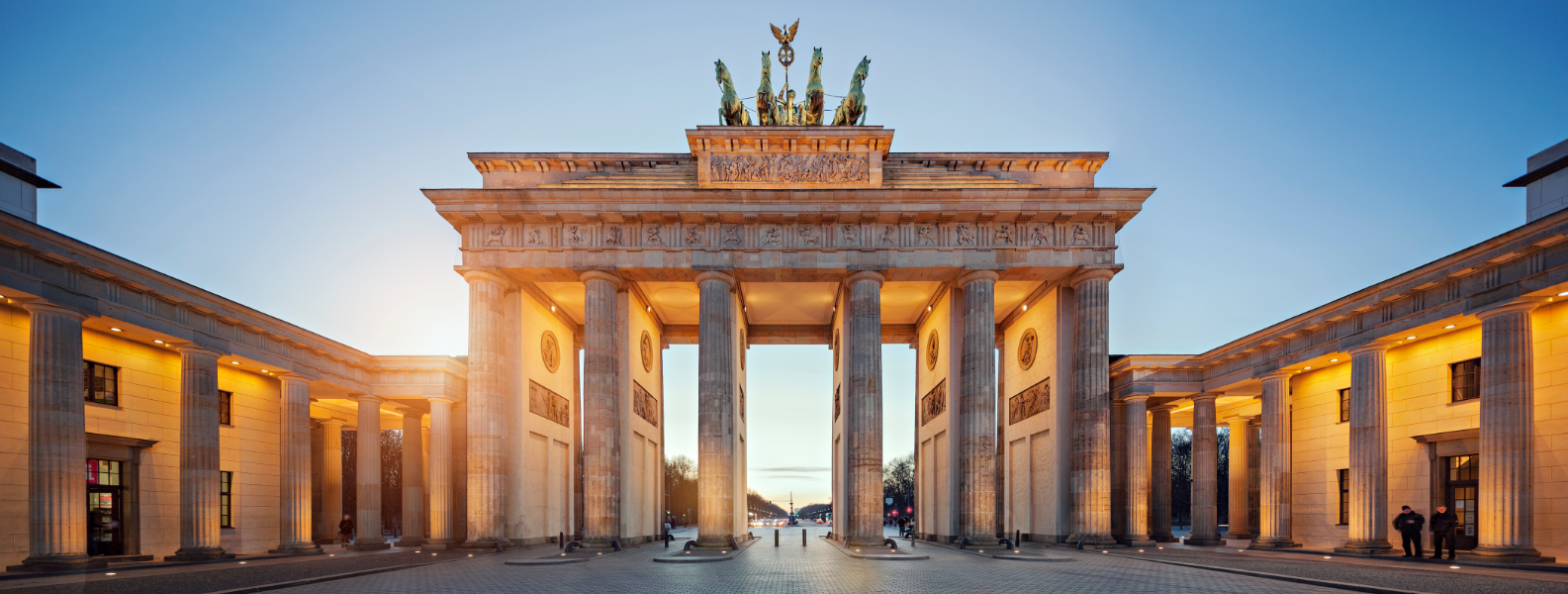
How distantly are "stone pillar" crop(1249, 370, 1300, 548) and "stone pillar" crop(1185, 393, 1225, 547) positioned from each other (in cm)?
269

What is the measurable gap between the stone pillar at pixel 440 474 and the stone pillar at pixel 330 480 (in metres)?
8.08

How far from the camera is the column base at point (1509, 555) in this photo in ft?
61.1

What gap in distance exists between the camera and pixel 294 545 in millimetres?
27047

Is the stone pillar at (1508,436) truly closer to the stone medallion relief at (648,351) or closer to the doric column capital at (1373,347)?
the doric column capital at (1373,347)

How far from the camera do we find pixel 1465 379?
22.5 meters

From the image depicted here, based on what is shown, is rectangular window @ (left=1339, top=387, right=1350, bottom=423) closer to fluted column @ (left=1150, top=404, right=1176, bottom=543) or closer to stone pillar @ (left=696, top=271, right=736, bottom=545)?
fluted column @ (left=1150, top=404, right=1176, bottom=543)

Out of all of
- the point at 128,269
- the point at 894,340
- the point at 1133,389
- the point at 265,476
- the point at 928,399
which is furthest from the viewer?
the point at 894,340

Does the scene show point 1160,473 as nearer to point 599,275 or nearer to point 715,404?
point 715,404

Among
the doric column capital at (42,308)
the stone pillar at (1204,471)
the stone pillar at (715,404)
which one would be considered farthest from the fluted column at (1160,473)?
the doric column capital at (42,308)

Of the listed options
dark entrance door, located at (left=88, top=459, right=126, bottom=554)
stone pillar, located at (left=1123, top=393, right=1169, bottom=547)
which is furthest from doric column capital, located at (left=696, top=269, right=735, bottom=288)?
dark entrance door, located at (left=88, top=459, right=126, bottom=554)

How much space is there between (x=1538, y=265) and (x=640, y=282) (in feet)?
82.6

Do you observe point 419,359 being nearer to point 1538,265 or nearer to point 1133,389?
point 1133,389

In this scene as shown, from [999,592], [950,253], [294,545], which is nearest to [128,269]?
[294,545]

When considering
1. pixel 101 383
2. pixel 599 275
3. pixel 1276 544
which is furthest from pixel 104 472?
pixel 1276 544
